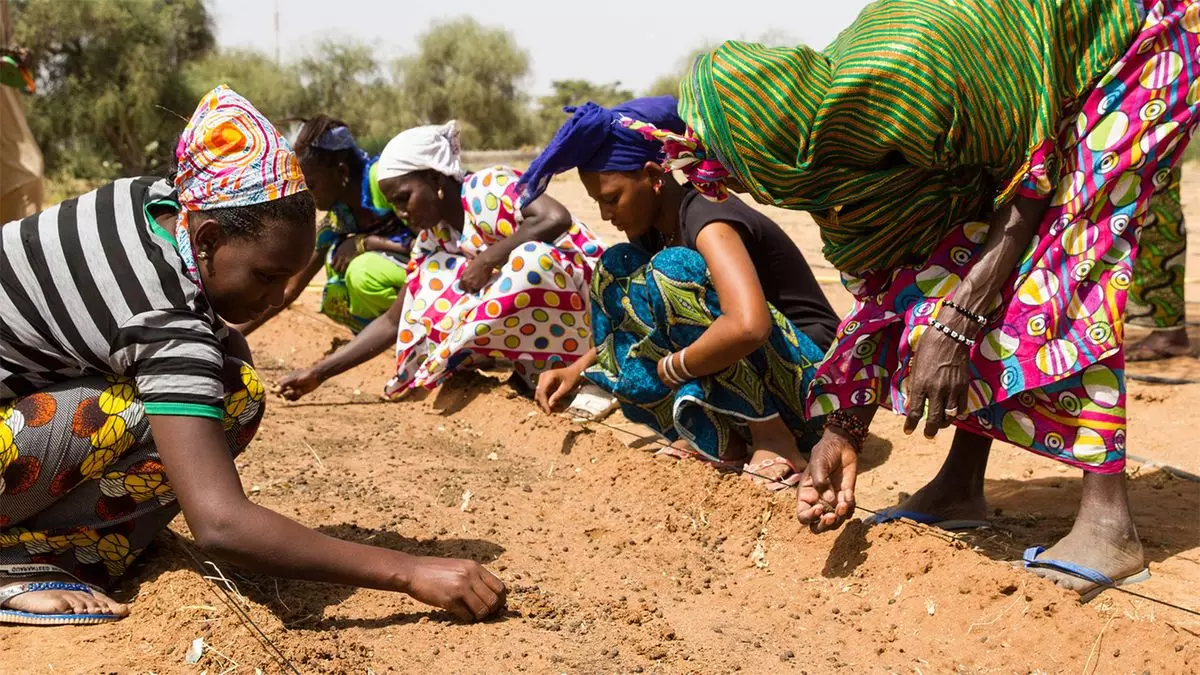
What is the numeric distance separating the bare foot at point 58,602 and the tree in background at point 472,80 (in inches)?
1278

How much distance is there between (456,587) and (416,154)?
294cm

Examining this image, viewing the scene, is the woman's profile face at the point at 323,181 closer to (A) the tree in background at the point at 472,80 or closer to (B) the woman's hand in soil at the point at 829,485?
(B) the woman's hand in soil at the point at 829,485

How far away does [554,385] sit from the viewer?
469cm

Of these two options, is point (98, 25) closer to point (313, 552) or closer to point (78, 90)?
point (78, 90)

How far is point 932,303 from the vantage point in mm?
2646

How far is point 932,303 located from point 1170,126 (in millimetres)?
656

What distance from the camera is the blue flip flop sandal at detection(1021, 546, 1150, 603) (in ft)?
8.38

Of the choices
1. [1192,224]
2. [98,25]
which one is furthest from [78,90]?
[1192,224]

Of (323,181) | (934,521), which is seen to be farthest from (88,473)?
(323,181)

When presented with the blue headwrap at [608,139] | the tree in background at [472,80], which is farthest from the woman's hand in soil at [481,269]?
the tree in background at [472,80]

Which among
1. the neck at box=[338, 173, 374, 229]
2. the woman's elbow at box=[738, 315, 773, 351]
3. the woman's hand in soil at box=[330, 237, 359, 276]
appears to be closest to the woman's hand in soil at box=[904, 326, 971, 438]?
the woman's elbow at box=[738, 315, 773, 351]

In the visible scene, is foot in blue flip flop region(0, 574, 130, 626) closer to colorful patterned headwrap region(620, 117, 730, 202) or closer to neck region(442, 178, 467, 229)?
colorful patterned headwrap region(620, 117, 730, 202)

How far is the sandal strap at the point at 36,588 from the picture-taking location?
252 centimetres

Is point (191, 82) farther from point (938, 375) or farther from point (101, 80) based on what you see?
point (938, 375)
